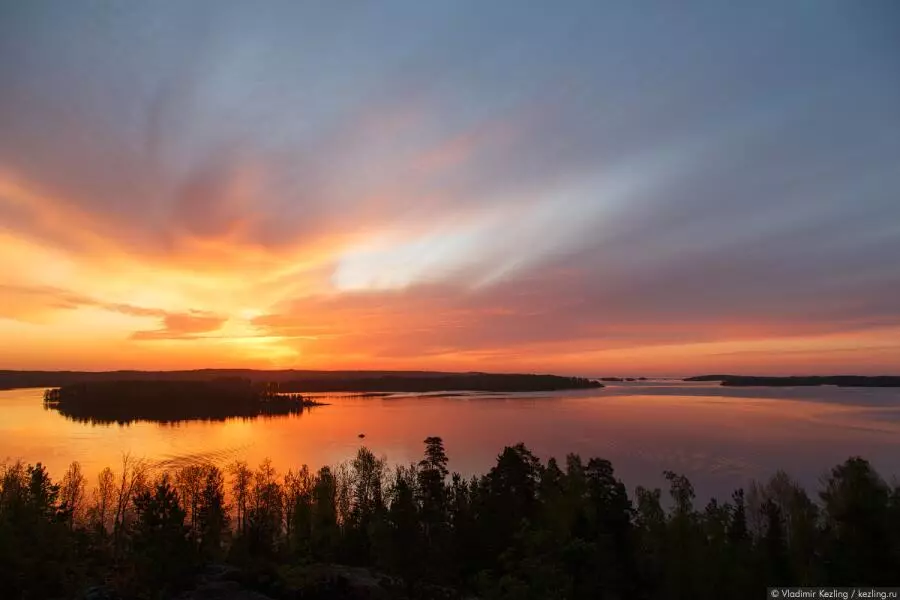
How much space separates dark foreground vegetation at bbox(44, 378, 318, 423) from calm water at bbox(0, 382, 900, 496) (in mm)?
10772

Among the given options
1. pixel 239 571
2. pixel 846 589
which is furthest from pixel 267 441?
pixel 846 589

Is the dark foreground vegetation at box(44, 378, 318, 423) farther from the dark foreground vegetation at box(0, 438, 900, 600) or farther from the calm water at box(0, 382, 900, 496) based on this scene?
the dark foreground vegetation at box(0, 438, 900, 600)

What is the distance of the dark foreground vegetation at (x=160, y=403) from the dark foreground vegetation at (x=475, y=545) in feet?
313

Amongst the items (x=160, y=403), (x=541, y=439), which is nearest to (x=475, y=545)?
(x=541, y=439)

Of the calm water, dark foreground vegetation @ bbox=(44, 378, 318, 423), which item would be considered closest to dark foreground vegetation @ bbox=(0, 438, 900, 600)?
the calm water

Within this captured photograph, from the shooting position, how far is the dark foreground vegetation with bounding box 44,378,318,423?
428ft

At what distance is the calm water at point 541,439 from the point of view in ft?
196

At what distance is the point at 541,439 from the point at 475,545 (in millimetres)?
52359

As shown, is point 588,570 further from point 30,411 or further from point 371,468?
point 30,411

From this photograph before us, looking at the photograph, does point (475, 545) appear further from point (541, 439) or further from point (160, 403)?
point (160, 403)

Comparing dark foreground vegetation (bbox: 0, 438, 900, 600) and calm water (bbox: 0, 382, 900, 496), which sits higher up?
dark foreground vegetation (bbox: 0, 438, 900, 600)

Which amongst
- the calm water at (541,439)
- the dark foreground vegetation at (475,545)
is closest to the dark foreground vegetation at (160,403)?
the calm water at (541,439)

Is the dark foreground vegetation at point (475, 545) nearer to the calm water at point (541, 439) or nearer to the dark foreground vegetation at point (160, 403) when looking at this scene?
the calm water at point (541, 439)

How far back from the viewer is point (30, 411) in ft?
437
